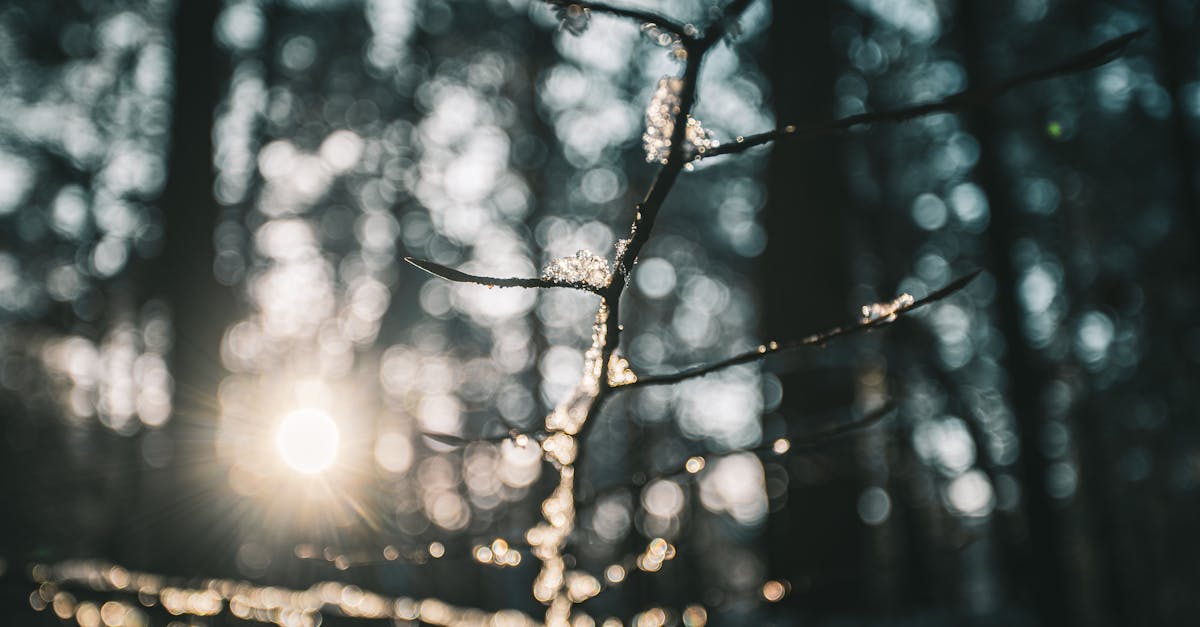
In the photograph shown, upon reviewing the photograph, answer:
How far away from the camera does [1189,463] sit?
10961mm

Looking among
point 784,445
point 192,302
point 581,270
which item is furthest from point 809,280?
point 192,302

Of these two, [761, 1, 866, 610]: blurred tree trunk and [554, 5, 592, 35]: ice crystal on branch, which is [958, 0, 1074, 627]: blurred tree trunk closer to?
[761, 1, 866, 610]: blurred tree trunk

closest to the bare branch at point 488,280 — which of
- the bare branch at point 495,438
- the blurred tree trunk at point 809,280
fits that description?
the bare branch at point 495,438

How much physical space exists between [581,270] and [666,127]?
17 centimetres

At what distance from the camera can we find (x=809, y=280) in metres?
4.35

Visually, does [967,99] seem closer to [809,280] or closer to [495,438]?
[495,438]

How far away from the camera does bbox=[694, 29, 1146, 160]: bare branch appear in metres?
0.55

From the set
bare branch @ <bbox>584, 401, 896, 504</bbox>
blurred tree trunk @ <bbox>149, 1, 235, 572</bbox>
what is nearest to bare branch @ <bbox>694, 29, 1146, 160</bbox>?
bare branch @ <bbox>584, 401, 896, 504</bbox>

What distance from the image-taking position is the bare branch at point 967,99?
0.55 m

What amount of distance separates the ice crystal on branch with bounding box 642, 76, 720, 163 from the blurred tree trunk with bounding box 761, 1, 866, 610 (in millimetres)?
3268

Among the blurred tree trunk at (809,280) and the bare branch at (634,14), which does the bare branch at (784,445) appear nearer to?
the bare branch at (634,14)

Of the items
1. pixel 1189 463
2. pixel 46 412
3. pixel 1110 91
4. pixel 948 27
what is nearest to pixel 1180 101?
pixel 948 27

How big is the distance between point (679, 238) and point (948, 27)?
4.02 metres

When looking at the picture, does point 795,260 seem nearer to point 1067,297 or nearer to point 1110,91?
point 1110,91
